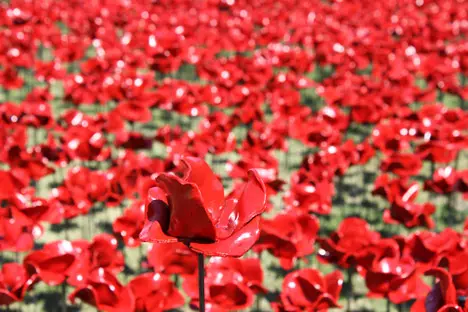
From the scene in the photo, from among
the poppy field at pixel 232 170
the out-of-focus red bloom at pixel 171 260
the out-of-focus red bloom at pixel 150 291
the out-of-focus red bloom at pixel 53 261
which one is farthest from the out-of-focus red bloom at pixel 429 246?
the out-of-focus red bloom at pixel 53 261

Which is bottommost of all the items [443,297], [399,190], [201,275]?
[399,190]

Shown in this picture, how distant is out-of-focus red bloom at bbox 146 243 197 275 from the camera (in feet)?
6.63

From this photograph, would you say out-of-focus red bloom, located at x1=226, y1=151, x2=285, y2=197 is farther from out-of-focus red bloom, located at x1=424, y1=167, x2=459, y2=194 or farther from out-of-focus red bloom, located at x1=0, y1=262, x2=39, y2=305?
out-of-focus red bloom, located at x1=0, y1=262, x2=39, y2=305

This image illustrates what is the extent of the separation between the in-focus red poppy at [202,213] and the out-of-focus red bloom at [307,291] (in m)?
0.58

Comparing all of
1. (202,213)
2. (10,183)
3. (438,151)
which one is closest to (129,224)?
(10,183)

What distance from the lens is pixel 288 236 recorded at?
2250mm

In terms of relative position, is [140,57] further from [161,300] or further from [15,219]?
[161,300]

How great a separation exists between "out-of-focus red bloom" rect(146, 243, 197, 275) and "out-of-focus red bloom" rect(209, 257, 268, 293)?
78 mm

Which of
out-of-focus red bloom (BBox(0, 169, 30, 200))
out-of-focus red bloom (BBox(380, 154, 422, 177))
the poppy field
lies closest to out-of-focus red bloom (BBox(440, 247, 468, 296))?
the poppy field

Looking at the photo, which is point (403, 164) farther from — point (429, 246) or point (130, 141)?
point (130, 141)

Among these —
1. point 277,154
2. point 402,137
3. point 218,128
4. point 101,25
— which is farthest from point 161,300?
point 101,25

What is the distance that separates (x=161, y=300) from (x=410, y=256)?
783 millimetres

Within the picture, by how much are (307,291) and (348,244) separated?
29cm

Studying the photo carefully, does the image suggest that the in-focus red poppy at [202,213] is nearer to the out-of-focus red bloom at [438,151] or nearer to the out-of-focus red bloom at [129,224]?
the out-of-focus red bloom at [129,224]
